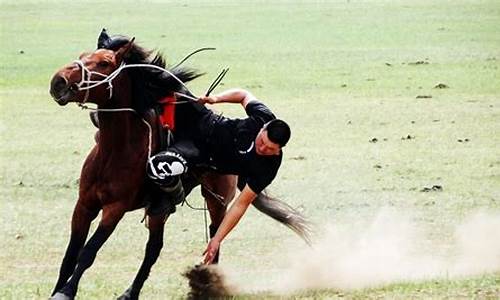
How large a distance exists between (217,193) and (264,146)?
38.1 inches

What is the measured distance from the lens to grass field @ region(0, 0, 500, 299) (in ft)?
31.0

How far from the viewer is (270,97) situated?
762 inches

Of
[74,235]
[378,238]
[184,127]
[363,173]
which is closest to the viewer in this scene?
[74,235]

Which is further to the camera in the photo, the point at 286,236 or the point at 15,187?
Answer: the point at 15,187

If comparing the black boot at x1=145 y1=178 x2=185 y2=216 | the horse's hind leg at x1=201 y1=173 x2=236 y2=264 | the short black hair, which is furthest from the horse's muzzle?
the horse's hind leg at x1=201 y1=173 x2=236 y2=264

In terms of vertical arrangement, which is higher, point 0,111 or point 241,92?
point 241,92

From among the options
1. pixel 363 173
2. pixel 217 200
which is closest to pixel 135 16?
pixel 363 173

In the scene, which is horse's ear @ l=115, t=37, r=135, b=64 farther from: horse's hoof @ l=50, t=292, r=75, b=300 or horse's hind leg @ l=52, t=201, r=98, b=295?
A: horse's hoof @ l=50, t=292, r=75, b=300

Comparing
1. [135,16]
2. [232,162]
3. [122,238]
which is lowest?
[135,16]

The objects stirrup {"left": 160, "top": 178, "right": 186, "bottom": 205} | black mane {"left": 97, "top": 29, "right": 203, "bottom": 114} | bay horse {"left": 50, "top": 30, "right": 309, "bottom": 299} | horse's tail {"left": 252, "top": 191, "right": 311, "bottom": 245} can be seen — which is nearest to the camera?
bay horse {"left": 50, "top": 30, "right": 309, "bottom": 299}

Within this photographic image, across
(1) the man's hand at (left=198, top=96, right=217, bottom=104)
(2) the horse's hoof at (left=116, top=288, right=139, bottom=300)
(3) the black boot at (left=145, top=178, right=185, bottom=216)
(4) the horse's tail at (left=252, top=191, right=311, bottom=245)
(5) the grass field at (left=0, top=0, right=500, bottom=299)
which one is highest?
(1) the man's hand at (left=198, top=96, right=217, bottom=104)

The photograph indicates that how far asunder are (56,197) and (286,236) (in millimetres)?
2692

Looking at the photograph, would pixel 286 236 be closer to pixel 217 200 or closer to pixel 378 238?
pixel 378 238

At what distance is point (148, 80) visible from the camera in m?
7.50
